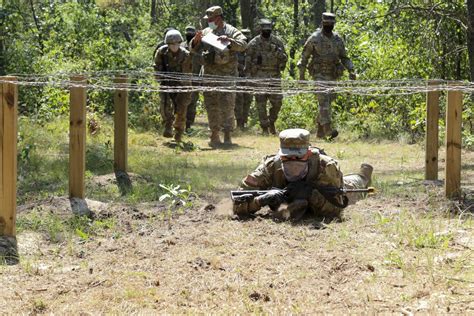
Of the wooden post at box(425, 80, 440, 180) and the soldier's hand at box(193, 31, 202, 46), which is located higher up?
the soldier's hand at box(193, 31, 202, 46)

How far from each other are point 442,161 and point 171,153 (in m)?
4.09

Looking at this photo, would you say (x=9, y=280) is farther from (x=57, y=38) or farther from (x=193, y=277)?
(x=57, y=38)

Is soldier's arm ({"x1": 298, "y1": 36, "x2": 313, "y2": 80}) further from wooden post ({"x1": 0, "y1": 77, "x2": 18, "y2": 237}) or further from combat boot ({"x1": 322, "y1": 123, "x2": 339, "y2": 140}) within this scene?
wooden post ({"x1": 0, "y1": 77, "x2": 18, "y2": 237})

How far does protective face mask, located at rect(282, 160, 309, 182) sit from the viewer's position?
24.5 feet

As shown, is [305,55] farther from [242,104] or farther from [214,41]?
[242,104]

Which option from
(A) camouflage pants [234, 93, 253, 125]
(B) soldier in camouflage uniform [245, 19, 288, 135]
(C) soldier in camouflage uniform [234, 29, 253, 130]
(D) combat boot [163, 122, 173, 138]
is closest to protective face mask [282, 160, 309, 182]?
(D) combat boot [163, 122, 173, 138]

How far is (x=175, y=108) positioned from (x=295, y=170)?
701cm

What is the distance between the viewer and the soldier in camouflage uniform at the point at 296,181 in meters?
7.34

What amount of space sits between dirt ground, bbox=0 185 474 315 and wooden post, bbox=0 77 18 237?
1.24 ft

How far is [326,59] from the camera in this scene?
14.7m

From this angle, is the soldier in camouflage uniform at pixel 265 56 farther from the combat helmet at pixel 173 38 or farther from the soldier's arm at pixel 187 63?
the combat helmet at pixel 173 38

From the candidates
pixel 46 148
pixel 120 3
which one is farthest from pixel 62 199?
pixel 120 3

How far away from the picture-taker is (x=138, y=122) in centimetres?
1602

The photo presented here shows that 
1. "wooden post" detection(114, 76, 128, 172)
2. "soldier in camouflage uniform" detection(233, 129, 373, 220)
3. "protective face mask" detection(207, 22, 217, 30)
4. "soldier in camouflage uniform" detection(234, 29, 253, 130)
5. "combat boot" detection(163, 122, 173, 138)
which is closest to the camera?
"soldier in camouflage uniform" detection(233, 129, 373, 220)
